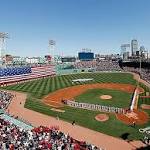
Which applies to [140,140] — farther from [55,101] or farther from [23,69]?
[23,69]

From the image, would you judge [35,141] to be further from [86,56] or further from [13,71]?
[86,56]

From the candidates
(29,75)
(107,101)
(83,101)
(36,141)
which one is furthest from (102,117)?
(29,75)

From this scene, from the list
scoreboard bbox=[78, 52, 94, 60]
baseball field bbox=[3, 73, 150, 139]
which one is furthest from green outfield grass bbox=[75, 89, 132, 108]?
scoreboard bbox=[78, 52, 94, 60]

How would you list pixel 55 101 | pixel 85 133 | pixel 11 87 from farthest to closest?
1. pixel 11 87
2. pixel 55 101
3. pixel 85 133

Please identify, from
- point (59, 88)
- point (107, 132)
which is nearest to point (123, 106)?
point (107, 132)

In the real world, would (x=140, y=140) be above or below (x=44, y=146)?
Answer: below

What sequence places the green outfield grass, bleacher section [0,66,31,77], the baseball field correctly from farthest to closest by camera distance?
bleacher section [0,66,31,77] → the green outfield grass → the baseball field

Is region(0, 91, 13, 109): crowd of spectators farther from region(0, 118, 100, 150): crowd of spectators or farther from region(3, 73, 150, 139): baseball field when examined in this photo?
region(0, 118, 100, 150): crowd of spectators
